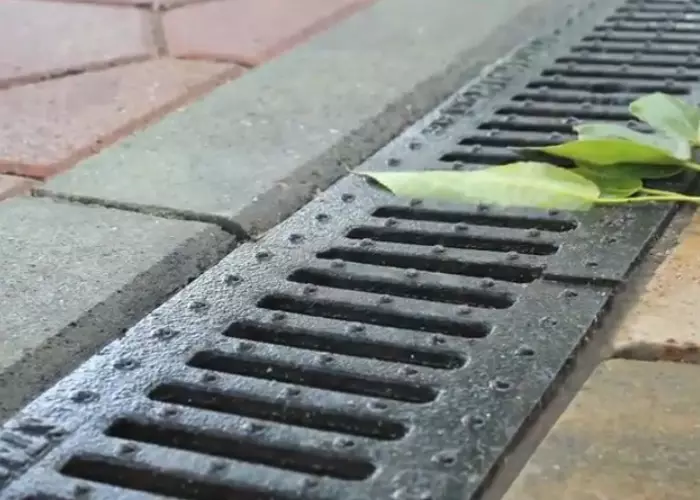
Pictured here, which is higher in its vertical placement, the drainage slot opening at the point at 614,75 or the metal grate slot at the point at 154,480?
the drainage slot opening at the point at 614,75

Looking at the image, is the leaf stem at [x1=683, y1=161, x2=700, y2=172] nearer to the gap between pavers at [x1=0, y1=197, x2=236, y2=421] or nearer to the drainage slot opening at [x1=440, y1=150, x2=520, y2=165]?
the drainage slot opening at [x1=440, y1=150, x2=520, y2=165]

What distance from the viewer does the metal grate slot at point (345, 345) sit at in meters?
0.81

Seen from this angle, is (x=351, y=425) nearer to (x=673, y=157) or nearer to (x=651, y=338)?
(x=651, y=338)

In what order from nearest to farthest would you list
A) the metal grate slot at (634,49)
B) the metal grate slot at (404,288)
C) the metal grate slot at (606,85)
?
the metal grate slot at (404,288) → the metal grate slot at (606,85) → the metal grate slot at (634,49)

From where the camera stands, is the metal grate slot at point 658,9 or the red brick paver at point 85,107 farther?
the metal grate slot at point 658,9

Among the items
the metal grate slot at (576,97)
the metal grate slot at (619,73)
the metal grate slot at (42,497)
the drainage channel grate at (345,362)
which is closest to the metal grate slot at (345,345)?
the drainage channel grate at (345,362)

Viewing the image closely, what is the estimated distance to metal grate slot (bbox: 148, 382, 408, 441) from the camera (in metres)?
0.73

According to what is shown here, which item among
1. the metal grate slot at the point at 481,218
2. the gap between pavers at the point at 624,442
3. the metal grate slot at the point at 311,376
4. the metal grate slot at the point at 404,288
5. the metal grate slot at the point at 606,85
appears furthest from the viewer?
the metal grate slot at the point at 606,85

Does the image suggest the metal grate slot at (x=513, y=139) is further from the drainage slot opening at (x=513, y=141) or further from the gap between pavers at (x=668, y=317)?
the gap between pavers at (x=668, y=317)

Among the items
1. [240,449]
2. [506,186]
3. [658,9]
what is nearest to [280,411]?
[240,449]

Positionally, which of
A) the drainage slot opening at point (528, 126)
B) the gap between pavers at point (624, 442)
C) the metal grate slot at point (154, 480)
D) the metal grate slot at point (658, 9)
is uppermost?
the metal grate slot at point (658, 9)

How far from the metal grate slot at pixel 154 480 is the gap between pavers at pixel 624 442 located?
151 mm

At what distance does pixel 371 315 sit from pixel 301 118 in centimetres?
52

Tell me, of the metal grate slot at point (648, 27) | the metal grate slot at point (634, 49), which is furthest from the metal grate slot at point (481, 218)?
the metal grate slot at point (648, 27)
